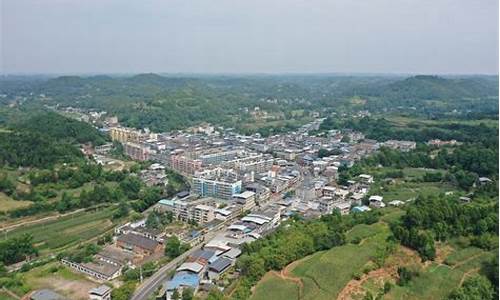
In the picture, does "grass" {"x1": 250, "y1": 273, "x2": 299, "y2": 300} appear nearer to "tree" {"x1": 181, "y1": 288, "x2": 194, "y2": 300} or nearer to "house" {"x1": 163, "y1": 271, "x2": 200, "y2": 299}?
"tree" {"x1": 181, "y1": 288, "x2": 194, "y2": 300}

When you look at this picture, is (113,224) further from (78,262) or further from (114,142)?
(114,142)

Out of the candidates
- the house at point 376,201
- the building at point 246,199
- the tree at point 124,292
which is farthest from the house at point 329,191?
the tree at point 124,292

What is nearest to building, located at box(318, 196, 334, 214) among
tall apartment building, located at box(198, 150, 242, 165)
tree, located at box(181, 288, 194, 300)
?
tree, located at box(181, 288, 194, 300)

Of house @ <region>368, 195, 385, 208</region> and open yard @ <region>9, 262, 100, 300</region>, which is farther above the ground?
house @ <region>368, 195, 385, 208</region>

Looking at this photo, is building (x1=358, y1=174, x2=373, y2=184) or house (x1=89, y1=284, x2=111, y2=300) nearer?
house (x1=89, y1=284, x2=111, y2=300)

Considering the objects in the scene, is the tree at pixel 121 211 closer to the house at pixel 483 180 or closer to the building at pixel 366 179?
the building at pixel 366 179

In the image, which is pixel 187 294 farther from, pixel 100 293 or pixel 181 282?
pixel 100 293
